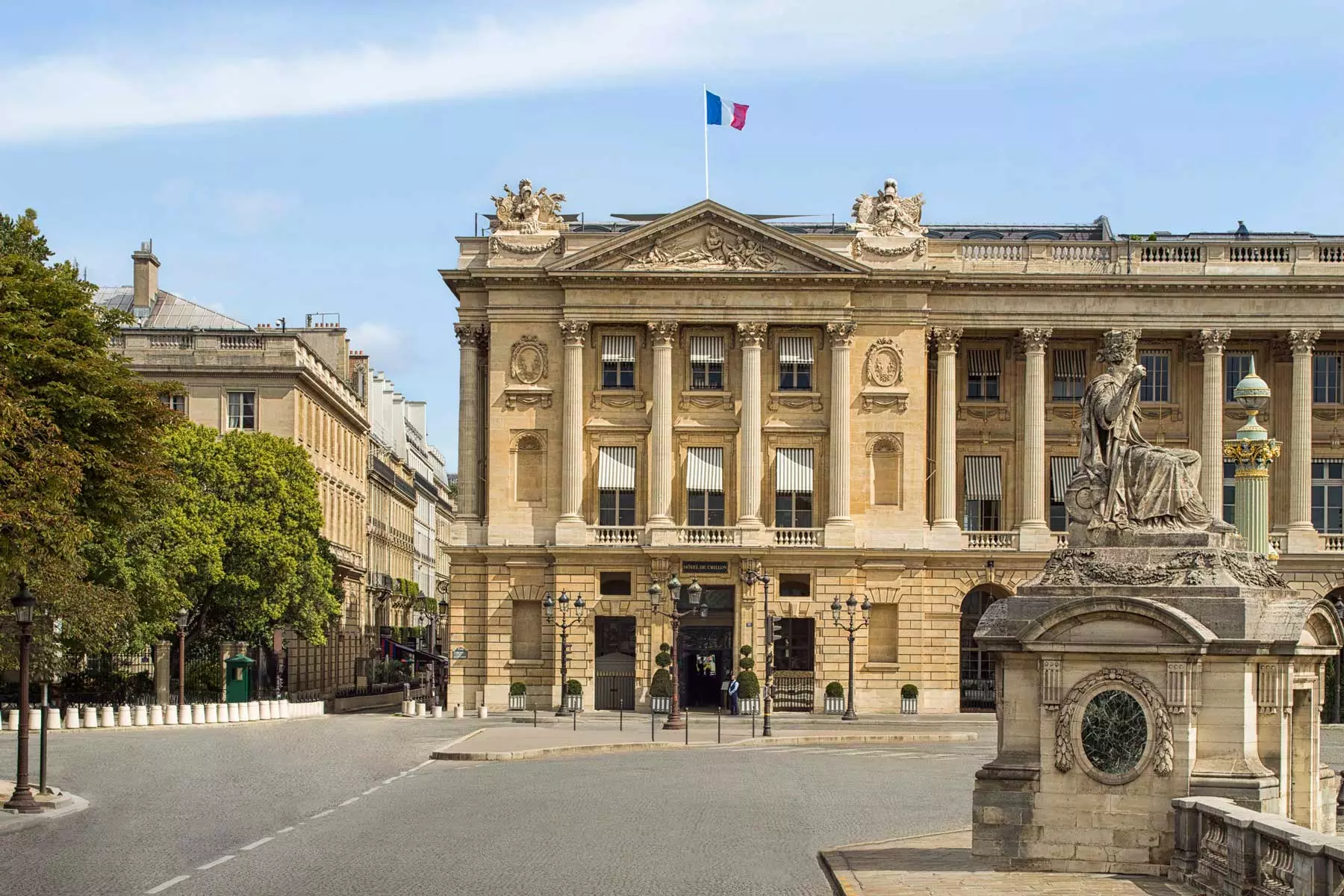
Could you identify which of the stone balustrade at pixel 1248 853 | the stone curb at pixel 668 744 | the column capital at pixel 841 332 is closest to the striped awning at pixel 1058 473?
the column capital at pixel 841 332

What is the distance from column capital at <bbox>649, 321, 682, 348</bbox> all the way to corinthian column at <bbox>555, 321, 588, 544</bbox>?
2678 millimetres

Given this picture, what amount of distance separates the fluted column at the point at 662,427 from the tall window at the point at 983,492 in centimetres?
1240

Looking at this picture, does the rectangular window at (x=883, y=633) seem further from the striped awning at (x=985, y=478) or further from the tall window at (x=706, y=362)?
the tall window at (x=706, y=362)

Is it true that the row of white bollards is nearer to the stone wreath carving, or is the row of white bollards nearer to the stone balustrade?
the stone wreath carving

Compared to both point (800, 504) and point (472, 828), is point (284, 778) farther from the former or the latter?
point (800, 504)

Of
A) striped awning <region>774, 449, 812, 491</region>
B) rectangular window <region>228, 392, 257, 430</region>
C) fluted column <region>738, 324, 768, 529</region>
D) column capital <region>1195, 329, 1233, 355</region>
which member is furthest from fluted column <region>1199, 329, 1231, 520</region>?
rectangular window <region>228, 392, 257, 430</region>

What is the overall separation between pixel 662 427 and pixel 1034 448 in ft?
48.6

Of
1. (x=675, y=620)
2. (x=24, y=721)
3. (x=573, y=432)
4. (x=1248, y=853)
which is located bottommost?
(x=24, y=721)

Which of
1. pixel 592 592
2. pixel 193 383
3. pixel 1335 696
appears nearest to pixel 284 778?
pixel 592 592

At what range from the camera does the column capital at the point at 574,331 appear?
7800 centimetres

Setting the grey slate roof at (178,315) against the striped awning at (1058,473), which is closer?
the striped awning at (1058,473)

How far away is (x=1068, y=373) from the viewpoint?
269 ft

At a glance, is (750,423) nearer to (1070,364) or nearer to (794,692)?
(794,692)

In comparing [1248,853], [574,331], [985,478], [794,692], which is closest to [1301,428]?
[985,478]
